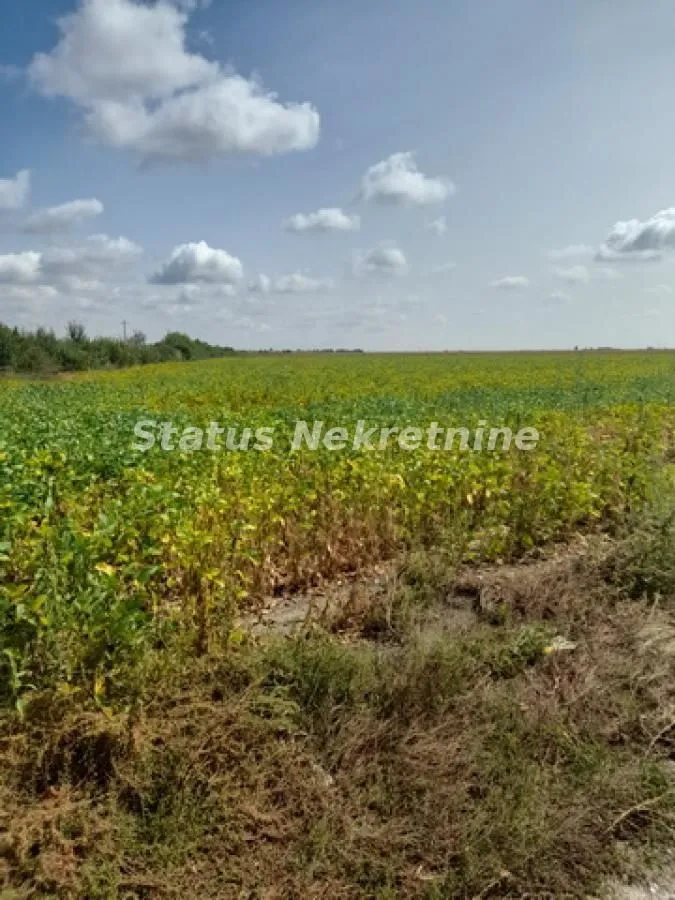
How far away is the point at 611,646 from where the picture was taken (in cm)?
376

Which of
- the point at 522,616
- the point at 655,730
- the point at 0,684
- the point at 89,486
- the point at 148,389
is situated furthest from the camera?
the point at 148,389

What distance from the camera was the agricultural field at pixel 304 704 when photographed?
2301 mm

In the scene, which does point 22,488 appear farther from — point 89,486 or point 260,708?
point 260,708

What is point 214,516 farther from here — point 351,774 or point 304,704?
point 351,774

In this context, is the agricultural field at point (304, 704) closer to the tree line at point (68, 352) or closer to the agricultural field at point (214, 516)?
the agricultural field at point (214, 516)

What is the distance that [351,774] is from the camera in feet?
8.78

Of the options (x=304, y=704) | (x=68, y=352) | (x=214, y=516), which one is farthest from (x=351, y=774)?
(x=68, y=352)

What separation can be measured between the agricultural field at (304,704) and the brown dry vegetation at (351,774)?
0.04 feet

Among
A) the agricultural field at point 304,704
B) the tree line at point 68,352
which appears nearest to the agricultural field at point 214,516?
the agricultural field at point 304,704

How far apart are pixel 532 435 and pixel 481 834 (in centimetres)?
644

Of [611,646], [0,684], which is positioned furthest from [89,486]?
[611,646]

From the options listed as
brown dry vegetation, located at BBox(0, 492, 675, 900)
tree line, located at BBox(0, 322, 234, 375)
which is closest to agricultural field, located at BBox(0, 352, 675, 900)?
brown dry vegetation, located at BBox(0, 492, 675, 900)

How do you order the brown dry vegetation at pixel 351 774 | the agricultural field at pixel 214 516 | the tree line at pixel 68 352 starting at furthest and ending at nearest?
the tree line at pixel 68 352, the agricultural field at pixel 214 516, the brown dry vegetation at pixel 351 774

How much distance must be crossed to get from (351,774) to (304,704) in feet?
1.44
